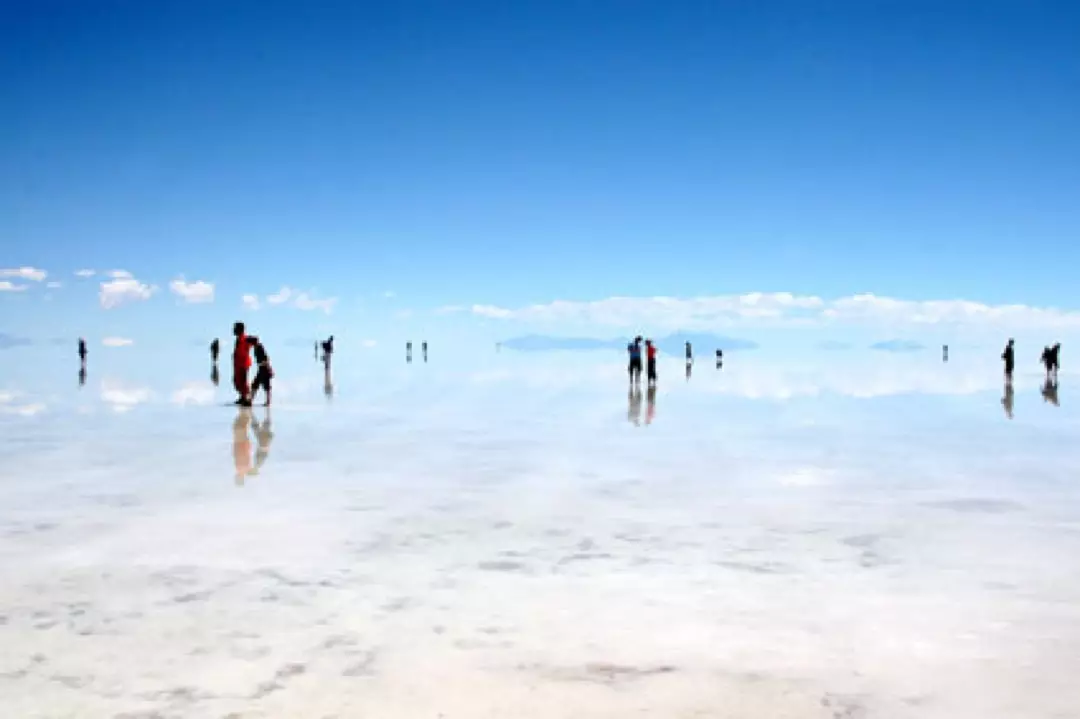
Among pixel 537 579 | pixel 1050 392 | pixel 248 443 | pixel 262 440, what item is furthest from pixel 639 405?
pixel 537 579

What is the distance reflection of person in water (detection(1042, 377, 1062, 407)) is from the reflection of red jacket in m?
21.5

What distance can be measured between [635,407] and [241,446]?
11.8m

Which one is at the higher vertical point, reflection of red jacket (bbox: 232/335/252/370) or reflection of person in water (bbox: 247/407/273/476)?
reflection of red jacket (bbox: 232/335/252/370)

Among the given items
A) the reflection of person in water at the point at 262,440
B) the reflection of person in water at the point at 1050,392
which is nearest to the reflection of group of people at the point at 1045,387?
the reflection of person in water at the point at 1050,392

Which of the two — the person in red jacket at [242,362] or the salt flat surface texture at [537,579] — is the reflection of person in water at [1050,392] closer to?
the salt flat surface texture at [537,579]

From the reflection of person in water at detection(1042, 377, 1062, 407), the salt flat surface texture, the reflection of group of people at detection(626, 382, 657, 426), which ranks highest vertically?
the salt flat surface texture

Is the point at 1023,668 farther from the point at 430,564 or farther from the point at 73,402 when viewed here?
the point at 73,402

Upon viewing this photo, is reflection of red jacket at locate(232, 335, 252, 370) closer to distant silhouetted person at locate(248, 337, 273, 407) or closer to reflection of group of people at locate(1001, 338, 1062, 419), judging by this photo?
distant silhouetted person at locate(248, 337, 273, 407)

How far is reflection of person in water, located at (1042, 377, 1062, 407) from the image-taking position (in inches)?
Answer: 1048

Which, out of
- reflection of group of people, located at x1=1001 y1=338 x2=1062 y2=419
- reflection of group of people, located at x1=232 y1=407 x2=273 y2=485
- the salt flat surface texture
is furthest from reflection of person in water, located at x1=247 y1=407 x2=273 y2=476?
reflection of group of people, located at x1=1001 y1=338 x2=1062 y2=419

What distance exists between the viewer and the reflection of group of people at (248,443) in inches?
489

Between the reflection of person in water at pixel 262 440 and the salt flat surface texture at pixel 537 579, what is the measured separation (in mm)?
125

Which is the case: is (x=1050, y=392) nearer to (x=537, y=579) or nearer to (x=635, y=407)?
(x=635, y=407)

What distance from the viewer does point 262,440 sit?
52.0 feet
